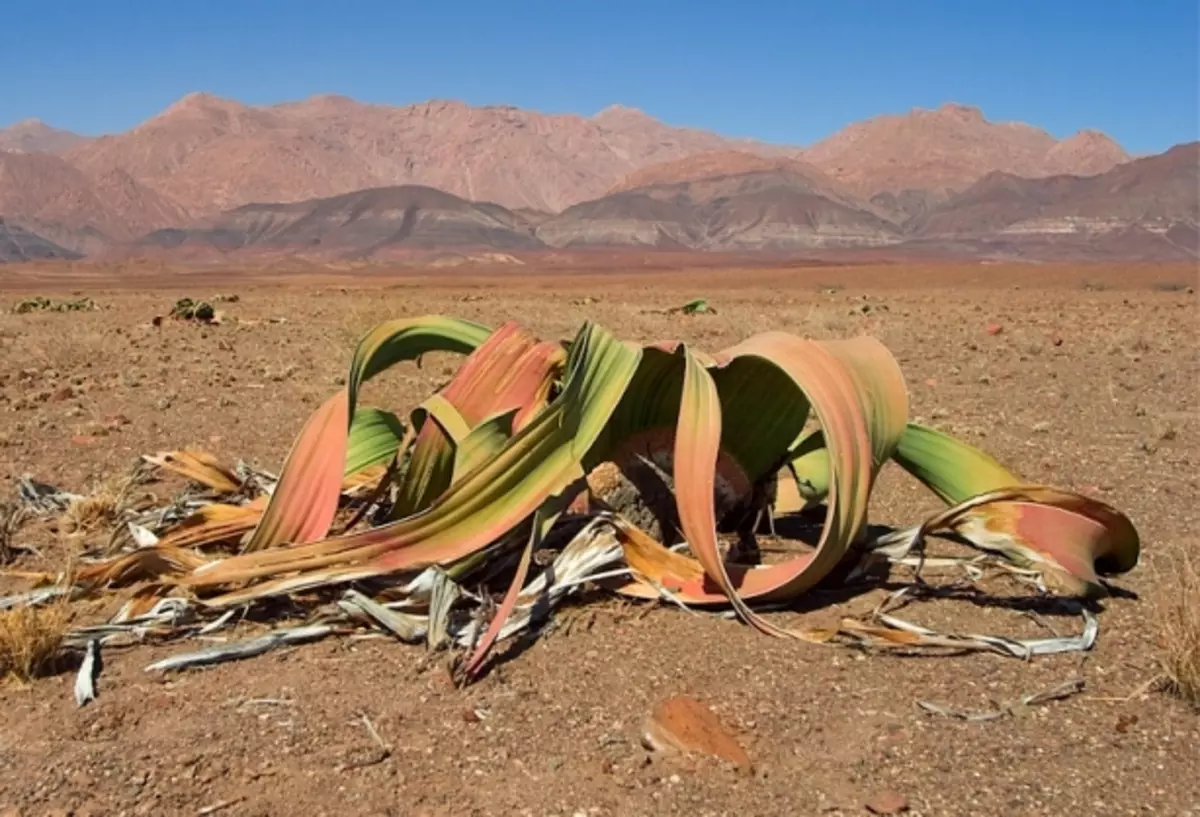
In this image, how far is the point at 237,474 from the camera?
13.9 ft

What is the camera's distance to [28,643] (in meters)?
2.67

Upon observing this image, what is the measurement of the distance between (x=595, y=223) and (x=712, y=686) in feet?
379

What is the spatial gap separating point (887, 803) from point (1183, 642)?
935mm

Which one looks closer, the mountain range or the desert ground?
the desert ground

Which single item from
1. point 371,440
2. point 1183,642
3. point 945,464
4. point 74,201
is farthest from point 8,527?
point 74,201

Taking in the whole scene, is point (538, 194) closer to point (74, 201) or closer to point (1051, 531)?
point (74, 201)

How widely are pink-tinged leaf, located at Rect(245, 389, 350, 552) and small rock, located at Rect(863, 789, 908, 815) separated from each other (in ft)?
5.31

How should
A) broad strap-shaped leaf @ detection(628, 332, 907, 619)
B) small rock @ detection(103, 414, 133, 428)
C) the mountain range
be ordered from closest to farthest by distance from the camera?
1. broad strap-shaped leaf @ detection(628, 332, 907, 619)
2. small rock @ detection(103, 414, 133, 428)
3. the mountain range

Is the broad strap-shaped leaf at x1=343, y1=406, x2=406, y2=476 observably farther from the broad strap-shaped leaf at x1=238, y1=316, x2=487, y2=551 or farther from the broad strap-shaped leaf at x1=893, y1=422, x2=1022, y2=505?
the broad strap-shaped leaf at x1=893, y1=422, x2=1022, y2=505

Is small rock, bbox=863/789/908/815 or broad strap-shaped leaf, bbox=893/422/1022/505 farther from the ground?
broad strap-shaped leaf, bbox=893/422/1022/505

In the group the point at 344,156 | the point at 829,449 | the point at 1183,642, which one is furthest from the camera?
the point at 344,156

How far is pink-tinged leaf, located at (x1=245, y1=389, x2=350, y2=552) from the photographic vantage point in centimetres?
317

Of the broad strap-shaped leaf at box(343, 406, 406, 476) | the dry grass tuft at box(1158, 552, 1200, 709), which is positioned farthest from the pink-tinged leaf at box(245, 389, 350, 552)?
the dry grass tuft at box(1158, 552, 1200, 709)

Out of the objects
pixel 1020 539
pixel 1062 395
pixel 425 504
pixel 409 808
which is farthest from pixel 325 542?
pixel 1062 395
